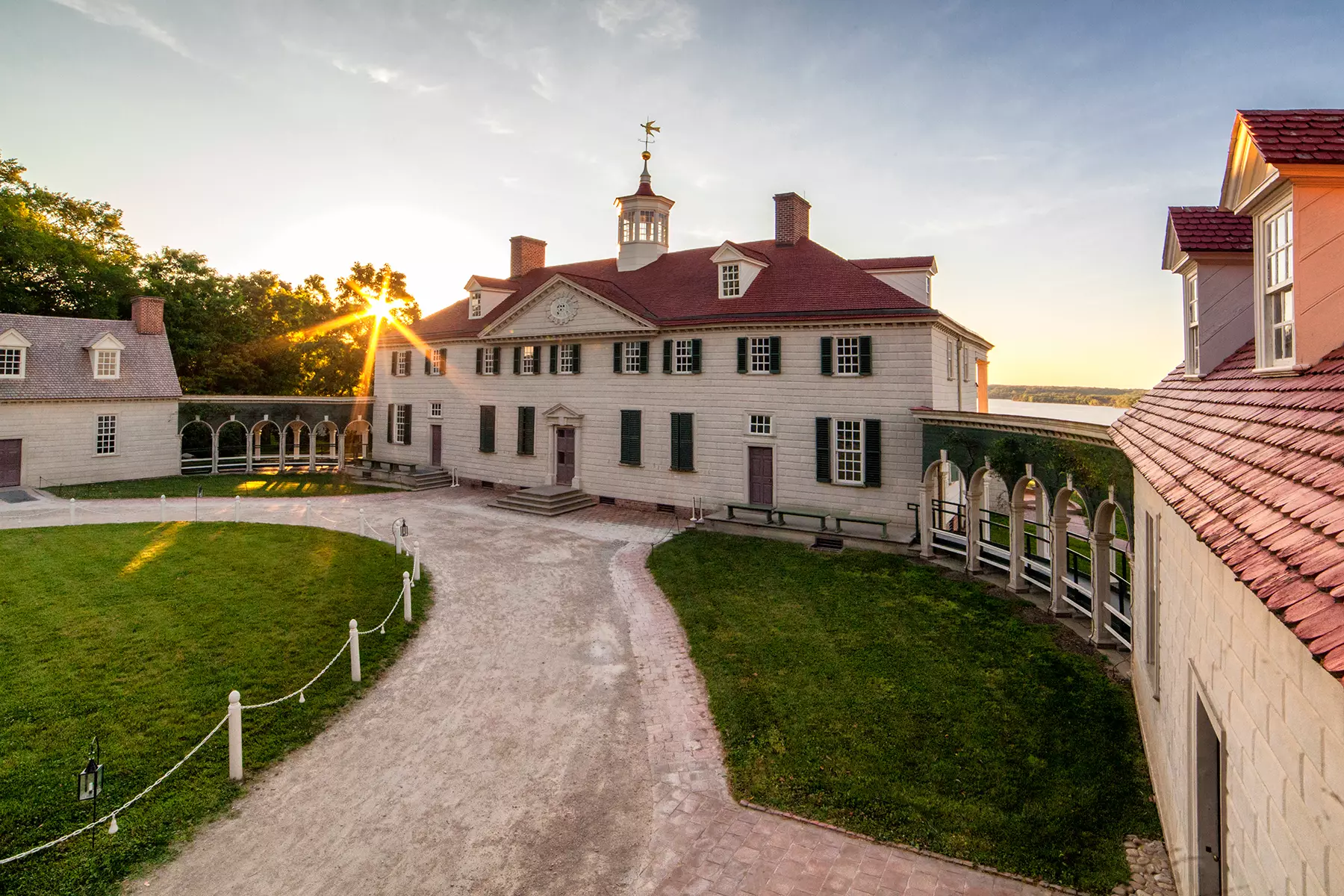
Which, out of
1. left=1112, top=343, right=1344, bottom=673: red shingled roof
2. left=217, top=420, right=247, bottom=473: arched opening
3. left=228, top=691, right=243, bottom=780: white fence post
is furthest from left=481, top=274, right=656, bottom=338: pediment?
left=1112, top=343, right=1344, bottom=673: red shingled roof

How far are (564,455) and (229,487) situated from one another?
52.5 ft

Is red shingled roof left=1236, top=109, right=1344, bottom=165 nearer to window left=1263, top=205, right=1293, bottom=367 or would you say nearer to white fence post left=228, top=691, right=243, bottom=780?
window left=1263, top=205, right=1293, bottom=367

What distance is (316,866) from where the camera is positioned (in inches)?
263

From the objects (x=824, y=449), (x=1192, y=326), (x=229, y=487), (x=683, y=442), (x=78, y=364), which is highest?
(x=78, y=364)

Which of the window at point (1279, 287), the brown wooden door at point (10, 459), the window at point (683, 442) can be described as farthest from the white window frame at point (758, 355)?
the brown wooden door at point (10, 459)

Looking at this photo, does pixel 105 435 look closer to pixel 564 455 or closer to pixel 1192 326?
pixel 564 455

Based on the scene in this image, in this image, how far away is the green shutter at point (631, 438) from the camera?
26094mm

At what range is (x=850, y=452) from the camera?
21.9 meters

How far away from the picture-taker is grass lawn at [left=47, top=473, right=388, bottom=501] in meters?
26.9

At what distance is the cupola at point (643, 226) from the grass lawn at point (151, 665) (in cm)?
1903

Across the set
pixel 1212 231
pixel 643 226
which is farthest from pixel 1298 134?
pixel 643 226

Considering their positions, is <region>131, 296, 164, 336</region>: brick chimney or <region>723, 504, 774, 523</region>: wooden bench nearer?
<region>723, 504, 774, 523</region>: wooden bench

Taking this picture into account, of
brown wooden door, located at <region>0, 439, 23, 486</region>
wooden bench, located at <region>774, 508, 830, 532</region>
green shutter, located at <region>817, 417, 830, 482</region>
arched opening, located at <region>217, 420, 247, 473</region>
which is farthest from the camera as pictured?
arched opening, located at <region>217, 420, 247, 473</region>

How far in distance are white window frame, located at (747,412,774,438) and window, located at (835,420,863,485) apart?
2413 mm
